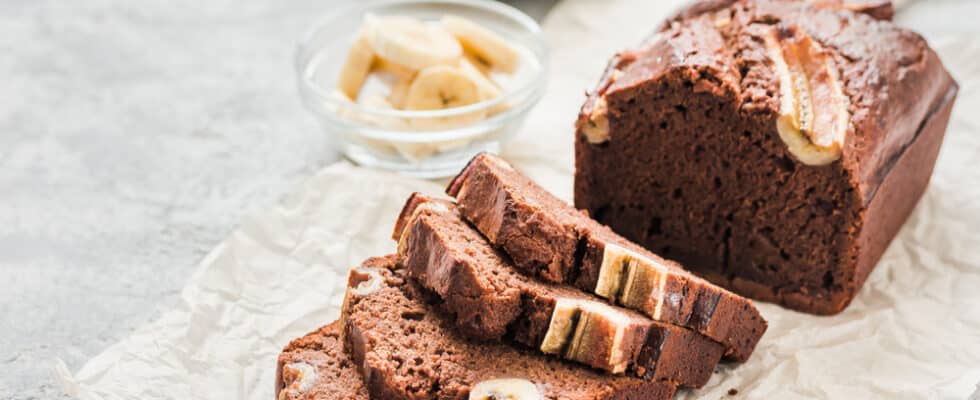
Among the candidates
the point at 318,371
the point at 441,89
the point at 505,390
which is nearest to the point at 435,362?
the point at 505,390

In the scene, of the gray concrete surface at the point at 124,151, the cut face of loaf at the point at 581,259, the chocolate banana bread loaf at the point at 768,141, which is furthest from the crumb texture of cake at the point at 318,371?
the chocolate banana bread loaf at the point at 768,141

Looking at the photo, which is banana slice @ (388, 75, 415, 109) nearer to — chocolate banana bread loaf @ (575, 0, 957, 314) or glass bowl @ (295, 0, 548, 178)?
glass bowl @ (295, 0, 548, 178)

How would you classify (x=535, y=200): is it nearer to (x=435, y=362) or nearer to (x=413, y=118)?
(x=435, y=362)

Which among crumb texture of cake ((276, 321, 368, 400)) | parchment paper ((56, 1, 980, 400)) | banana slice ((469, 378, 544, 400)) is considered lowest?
parchment paper ((56, 1, 980, 400))

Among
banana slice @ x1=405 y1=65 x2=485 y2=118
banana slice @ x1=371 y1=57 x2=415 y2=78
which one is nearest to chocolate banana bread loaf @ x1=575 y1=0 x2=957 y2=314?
banana slice @ x1=405 y1=65 x2=485 y2=118

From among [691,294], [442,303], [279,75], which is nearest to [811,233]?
[691,294]

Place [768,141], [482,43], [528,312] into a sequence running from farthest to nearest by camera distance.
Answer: [482,43] → [768,141] → [528,312]
